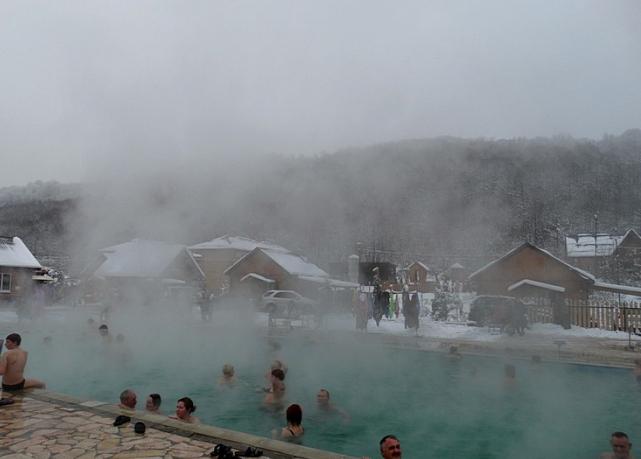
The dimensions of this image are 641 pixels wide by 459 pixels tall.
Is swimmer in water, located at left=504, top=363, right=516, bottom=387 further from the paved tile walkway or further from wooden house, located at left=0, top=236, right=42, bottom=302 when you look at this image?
wooden house, located at left=0, top=236, right=42, bottom=302

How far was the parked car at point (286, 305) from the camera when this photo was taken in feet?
61.2

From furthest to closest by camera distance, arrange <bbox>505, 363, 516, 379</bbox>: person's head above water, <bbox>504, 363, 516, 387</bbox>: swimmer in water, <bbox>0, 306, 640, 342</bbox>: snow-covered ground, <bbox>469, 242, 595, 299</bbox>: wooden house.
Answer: <bbox>469, 242, 595, 299</bbox>: wooden house, <bbox>0, 306, 640, 342</bbox>: snow-covered ground, <bbox>505, 363, 516, 379</bbox>: person's head above water, <bbox>504, 363, 516, 387</bbox>: swimmer in water

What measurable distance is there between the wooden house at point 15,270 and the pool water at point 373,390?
11015 millimetres

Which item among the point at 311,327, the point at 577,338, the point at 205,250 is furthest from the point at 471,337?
the point at 205,250

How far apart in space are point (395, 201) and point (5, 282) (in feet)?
73.3

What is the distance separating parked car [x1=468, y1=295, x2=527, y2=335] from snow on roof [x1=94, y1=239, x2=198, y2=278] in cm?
1148

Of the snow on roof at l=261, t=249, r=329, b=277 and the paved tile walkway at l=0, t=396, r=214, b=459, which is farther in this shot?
the snow on roof at l=261, t=249, r=329, b=277

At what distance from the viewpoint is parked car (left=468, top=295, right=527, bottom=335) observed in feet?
46.8

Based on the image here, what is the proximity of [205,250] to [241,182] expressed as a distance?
25.5m

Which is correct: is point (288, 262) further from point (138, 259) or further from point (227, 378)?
point (227, 378)

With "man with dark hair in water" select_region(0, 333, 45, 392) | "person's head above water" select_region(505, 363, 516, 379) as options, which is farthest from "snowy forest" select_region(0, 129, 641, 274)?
"man with dark hair in water" select_region(0, 333, 45, 392)

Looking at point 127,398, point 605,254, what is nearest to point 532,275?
point 127,398

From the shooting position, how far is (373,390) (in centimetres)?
895

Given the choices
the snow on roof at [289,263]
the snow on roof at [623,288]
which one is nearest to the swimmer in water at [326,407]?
the snow on roof at [623,288]
